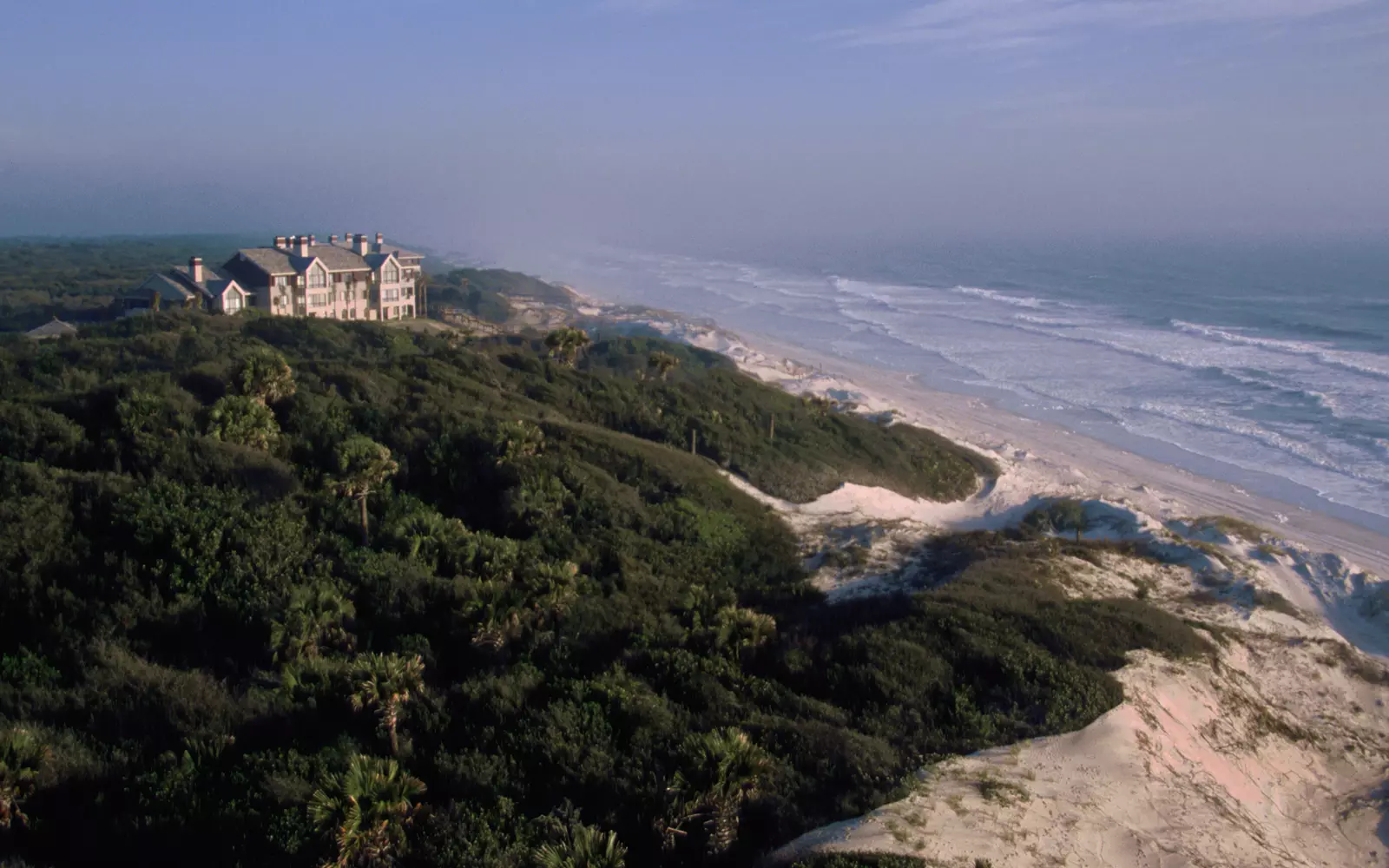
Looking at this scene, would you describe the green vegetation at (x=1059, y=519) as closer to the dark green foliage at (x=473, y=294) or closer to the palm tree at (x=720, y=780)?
the palm tree at (x=720, y=780)

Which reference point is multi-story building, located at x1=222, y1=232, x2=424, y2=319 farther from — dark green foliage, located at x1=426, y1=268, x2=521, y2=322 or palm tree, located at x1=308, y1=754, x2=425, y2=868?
palm tree, located at x1=308, y1=754, x2=425, y2=868

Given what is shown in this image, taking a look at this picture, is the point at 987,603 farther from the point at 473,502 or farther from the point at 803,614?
the point at 473,502

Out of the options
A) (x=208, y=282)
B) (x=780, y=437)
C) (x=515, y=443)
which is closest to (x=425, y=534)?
(x=515, y=443)

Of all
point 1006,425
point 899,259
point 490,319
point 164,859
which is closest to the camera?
point 164,859

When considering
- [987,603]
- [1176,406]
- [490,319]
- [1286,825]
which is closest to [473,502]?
[987,603]

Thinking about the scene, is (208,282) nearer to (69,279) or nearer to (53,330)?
(53,330)
